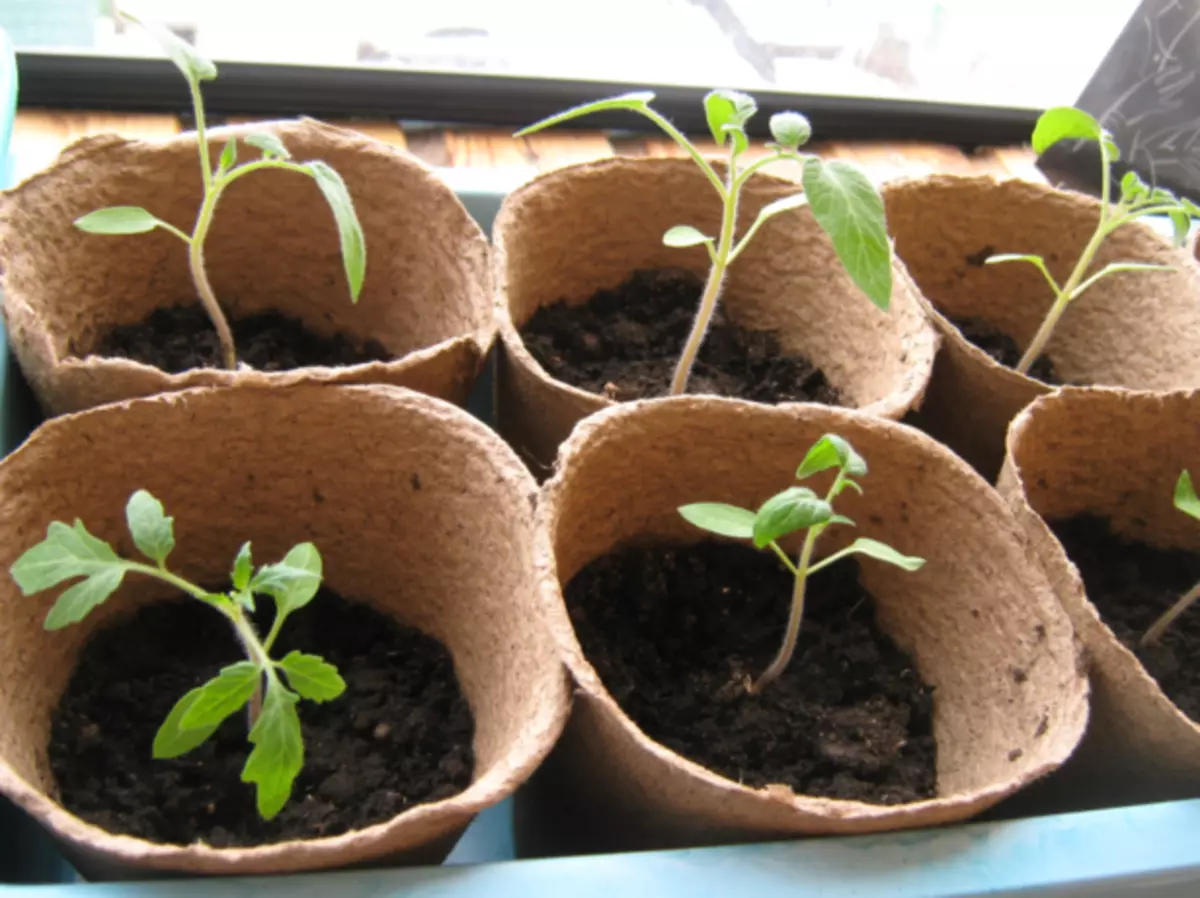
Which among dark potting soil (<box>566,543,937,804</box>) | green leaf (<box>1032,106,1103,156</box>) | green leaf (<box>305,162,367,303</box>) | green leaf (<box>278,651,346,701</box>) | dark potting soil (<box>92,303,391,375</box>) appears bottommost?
dark potting soil (<box>92,303,391,375</box>)

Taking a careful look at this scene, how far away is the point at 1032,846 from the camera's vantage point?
658mm

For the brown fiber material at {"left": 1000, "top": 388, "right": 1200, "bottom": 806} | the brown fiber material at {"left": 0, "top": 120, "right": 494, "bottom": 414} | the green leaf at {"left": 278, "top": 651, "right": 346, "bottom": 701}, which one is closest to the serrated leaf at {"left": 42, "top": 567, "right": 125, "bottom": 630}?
the green leaf at {"left": 278, "top": 651, "right": 346, "bottom": 701}

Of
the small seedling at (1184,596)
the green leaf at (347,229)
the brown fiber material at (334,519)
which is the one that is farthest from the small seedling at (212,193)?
the small seedling at (1184,596)

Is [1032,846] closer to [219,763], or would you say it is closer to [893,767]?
[893,767]

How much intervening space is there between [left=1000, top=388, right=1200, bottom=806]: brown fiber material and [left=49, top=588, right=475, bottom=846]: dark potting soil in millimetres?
458

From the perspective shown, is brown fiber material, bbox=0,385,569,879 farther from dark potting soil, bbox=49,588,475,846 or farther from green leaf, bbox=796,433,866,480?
green leaf, bbox=796,433,866,480

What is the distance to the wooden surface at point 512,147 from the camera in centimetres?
128

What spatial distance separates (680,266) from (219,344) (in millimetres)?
496

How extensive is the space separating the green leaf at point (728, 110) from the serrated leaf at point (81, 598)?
0.53 m

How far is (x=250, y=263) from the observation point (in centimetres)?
110

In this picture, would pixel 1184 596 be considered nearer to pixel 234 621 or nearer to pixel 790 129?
pixel 790 129

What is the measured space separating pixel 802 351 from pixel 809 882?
63 cm

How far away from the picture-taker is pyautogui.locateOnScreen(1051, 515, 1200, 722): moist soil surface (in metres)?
0.91

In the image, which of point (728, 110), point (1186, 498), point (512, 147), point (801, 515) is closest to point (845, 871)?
point (801, 515)
